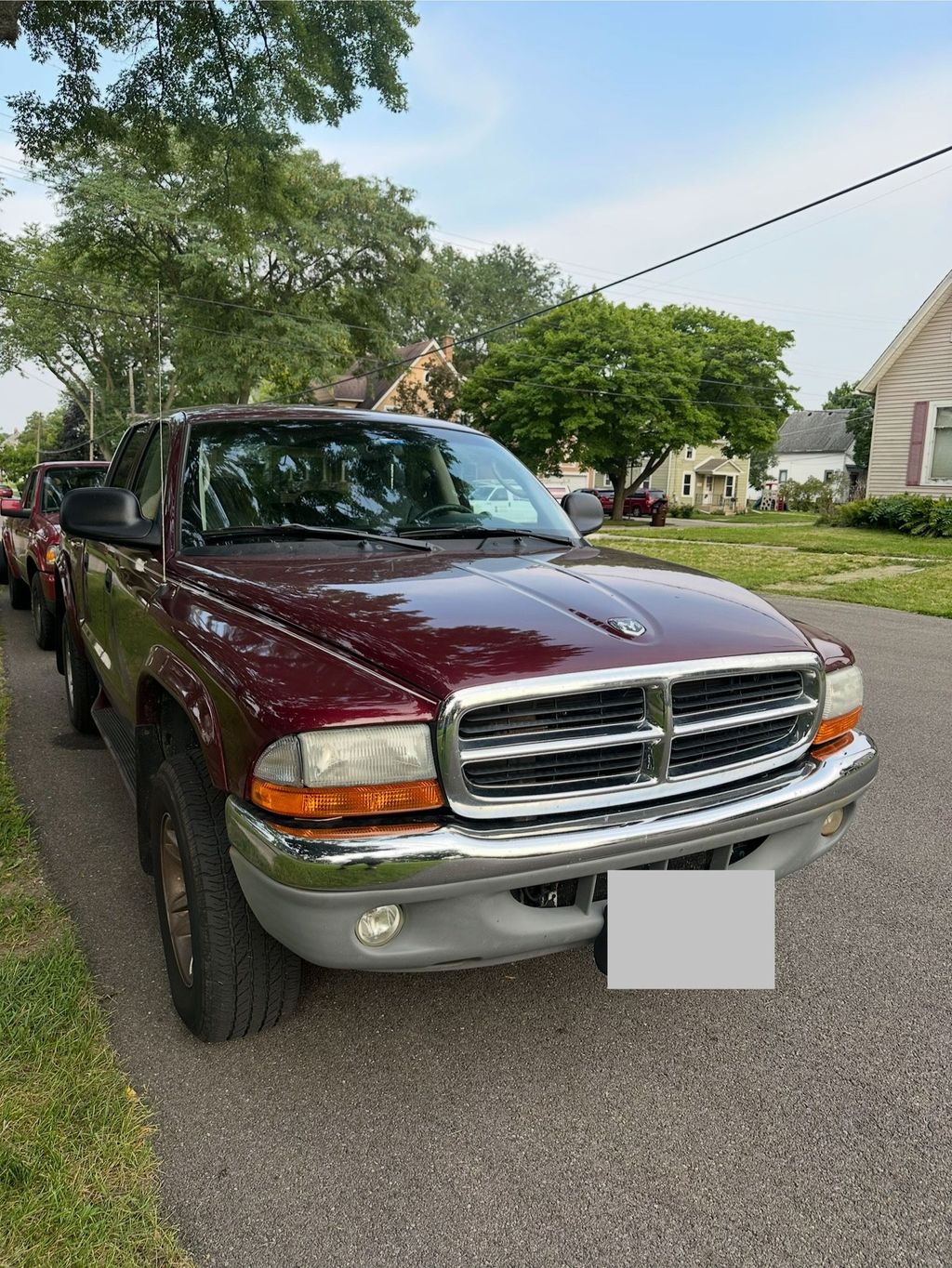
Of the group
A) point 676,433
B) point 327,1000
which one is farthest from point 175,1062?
point 676,433

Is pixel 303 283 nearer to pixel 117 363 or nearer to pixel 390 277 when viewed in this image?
pixel 390 277

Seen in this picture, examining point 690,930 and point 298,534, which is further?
point 298,534

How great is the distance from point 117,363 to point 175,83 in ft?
131

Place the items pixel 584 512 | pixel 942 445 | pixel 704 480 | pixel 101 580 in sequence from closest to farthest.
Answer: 1. pixel 101 580
2. pixel 584 512
3. pixel 942 445
4. pixel 704 480

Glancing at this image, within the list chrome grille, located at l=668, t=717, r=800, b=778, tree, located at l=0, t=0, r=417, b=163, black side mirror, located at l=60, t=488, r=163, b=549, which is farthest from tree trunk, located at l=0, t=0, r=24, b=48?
chrome grille, located at l=668, t=717, r=800, b=778

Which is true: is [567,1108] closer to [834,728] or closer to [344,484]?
[834,728]

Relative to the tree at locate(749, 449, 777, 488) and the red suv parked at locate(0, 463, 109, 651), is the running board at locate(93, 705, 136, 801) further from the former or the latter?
the tree at locate(749, 449, 777, 488)

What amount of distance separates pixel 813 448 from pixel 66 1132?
78109 mm

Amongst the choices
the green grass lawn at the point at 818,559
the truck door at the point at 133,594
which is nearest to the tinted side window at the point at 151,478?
the truck door at the point at 133,594

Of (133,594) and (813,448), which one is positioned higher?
(813,448)

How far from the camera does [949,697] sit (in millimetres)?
6164

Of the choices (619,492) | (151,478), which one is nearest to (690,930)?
(151,478)

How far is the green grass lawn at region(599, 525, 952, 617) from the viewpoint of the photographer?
11281 millimetres

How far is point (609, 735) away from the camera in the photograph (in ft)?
6.69
